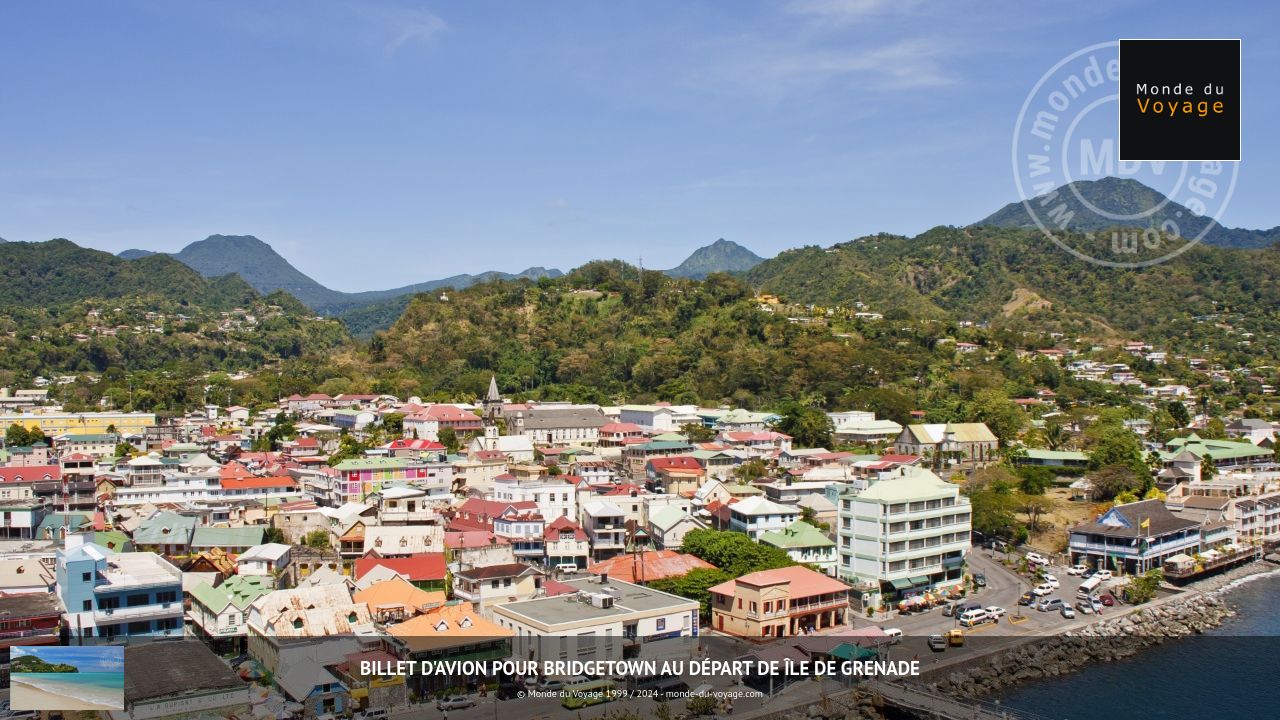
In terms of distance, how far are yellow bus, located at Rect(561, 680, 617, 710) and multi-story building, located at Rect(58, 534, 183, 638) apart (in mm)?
6451

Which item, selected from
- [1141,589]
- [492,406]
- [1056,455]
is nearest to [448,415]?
[492,406]

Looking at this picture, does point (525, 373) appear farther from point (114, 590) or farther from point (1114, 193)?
point (1114, 193)

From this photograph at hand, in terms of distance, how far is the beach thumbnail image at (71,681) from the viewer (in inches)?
500

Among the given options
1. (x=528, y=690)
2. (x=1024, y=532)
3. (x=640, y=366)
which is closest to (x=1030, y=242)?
(x=640, y=366)

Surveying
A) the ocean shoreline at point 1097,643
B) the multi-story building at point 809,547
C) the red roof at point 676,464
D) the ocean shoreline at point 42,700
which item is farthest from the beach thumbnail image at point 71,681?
the red roof at point 676,464

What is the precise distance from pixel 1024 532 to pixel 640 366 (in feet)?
85.2

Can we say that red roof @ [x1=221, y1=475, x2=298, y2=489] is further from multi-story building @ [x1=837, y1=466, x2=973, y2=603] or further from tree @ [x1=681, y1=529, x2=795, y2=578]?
multi-story building @ [x1=837, y1=466, x2=973, y2=603]

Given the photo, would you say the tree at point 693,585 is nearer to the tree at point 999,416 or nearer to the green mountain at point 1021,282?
the tree at point 999,416

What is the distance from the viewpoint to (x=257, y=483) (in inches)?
1051

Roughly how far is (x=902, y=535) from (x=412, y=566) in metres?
9.56

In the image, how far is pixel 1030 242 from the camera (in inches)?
3460

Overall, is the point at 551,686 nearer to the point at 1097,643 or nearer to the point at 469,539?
the point at 469,539

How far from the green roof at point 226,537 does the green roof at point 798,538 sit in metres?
10.7

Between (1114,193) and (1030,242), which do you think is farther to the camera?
(1114,193)
